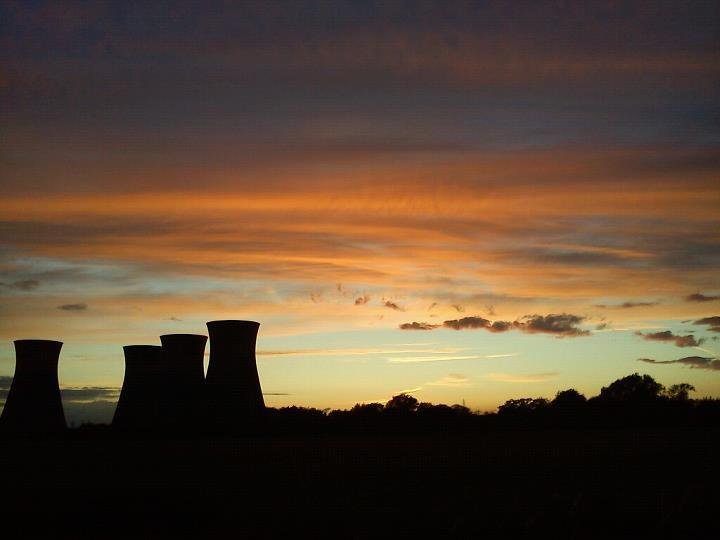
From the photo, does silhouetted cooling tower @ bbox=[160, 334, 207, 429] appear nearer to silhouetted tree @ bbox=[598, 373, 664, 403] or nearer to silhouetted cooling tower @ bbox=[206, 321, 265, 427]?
silhouetted cooling tower @ bbox=[206, 321, 265, 427]

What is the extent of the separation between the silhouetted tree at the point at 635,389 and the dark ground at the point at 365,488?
41.0 ft

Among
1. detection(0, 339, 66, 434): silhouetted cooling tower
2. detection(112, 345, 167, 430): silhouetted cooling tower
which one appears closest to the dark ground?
detection(0, 339, 66, 434): silhouetted cooling tower

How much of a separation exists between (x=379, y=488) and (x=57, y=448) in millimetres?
16830

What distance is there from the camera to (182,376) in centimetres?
3077

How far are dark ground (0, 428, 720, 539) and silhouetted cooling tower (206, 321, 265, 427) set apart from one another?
1.08m

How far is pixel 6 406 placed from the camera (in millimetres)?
33250

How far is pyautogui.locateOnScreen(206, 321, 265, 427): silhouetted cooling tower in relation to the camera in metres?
28.1

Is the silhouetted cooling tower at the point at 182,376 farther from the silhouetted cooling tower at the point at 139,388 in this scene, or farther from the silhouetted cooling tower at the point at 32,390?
the silhouetted cooling tower at the point at 32,390

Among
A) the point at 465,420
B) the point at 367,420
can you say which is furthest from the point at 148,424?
the point at 465,420

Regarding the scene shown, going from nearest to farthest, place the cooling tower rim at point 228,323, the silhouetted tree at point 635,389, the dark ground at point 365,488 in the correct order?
the dark ground at point 365,488 < the cooling tower rim at point 228,323 < the silhouetted tree at point 635,389

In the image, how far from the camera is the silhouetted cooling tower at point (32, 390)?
3278 cm

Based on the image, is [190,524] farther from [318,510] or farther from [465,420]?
→ [465,420]

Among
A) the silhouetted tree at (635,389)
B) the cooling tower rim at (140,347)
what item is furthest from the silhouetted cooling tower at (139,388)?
the silhouetted tree at (635,389)

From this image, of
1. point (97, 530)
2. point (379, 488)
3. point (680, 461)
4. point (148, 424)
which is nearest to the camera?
point (97, 530)
